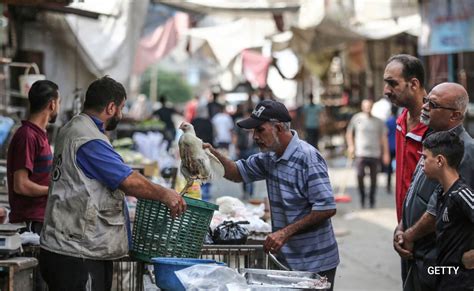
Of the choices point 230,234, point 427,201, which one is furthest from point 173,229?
point 427,201

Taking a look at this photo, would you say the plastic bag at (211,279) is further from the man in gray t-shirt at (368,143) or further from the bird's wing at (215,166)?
the man in gray t-shirt at (368,143)

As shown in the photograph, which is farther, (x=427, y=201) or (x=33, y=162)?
(x=33, y=162)

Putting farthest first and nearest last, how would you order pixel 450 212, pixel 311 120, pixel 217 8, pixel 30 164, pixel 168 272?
pixel 311 120, pixel 217 8, pixel 30 164, pixel 450 212, pixel 168 272

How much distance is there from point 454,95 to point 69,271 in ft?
8.23

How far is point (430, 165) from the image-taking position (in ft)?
15.8

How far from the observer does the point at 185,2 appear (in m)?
15.4

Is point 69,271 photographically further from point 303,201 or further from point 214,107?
point 214,107

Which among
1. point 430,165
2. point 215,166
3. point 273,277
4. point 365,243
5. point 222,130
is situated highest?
point 430,165

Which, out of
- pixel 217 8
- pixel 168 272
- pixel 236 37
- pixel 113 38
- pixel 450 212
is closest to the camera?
pixel 168 272

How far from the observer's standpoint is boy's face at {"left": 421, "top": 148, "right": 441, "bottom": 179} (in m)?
4.79

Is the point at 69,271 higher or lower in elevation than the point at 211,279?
lower

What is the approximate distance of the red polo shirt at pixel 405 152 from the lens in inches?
217

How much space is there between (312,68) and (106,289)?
22852 millimetres

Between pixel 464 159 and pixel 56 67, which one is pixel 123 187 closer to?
pixel 464 159
